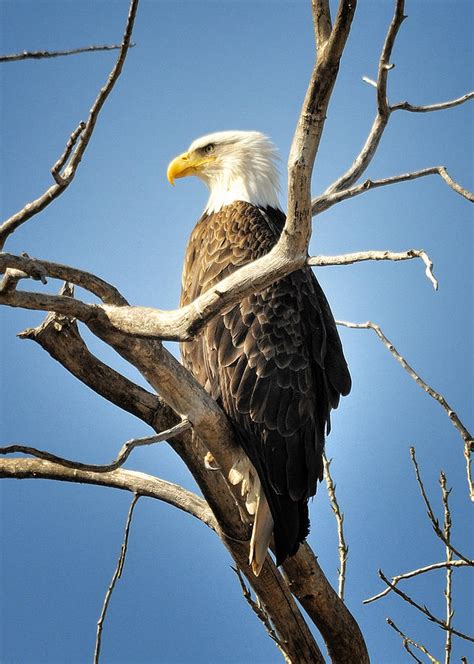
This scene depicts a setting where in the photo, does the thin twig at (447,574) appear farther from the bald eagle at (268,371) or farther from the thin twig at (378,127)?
the thin twig at (378,127)

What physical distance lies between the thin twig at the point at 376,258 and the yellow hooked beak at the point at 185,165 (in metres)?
2.47

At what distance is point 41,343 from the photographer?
143 inches

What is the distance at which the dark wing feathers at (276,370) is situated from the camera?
368cm

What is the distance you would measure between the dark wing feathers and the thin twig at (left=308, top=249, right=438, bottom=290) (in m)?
1.35

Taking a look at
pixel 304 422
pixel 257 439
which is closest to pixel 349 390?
pixel 304 422

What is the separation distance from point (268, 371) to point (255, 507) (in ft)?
1.89

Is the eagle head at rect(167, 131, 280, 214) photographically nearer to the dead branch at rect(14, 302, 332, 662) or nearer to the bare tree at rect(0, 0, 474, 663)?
the bare tree at rect(0, 0, 474, 663)

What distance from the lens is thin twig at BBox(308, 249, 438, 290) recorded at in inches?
88.4

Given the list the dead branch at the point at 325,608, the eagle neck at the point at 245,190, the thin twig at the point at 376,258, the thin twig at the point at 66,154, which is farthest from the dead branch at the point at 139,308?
the eagle neck at the point at 245,190

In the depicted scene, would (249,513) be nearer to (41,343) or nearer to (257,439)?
(257,439)

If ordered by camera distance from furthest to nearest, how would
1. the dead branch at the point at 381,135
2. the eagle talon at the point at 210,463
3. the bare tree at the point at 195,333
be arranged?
the eagle talon at the point at 210,463, the dead branch at the point at 381,135, the bare tree at the point at 195,333

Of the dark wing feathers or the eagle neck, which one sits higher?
the eagle neck

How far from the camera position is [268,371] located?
3807 millimetres

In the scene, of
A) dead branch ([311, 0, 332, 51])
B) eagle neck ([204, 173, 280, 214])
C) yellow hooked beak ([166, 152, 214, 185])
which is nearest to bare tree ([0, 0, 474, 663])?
dead branch ([311, 0, 332, 51])
